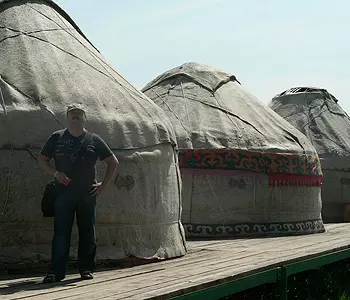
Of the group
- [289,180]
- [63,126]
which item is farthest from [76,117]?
[289,180]

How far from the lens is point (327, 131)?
11.6 metres

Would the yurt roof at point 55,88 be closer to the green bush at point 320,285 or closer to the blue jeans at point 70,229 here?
the blue jeans at point 70,229

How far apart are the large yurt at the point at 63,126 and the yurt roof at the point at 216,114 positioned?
7.41ft

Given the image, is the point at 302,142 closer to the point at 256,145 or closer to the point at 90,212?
the point at 256,145

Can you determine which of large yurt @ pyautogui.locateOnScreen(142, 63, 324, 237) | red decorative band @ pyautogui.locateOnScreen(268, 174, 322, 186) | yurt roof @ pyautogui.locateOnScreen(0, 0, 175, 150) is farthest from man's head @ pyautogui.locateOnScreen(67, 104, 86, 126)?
red decorative band @ pyautogui.locateOnScreen(268, 174, 322, 186)

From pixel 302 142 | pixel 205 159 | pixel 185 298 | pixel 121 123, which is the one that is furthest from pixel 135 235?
pixel 302 142

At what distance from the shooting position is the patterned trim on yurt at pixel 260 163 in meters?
7.87

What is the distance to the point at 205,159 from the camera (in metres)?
7.88

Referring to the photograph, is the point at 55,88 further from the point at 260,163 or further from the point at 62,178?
the point at 260,163

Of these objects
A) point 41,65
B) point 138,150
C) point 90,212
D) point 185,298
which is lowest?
point 185,298

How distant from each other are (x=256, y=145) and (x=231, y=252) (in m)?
2.41

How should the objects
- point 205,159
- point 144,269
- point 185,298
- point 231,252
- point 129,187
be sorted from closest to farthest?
point 185,298 → point 144,269 → point 129,187 → point 231,252 → point 205,159

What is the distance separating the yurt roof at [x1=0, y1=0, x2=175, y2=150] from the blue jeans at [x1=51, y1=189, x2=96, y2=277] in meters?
0.66

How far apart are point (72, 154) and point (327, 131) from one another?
7567 millimetres
